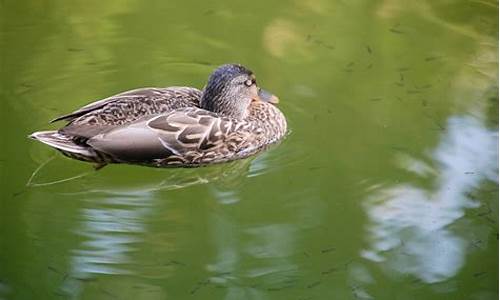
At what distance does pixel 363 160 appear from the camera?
2371 mm

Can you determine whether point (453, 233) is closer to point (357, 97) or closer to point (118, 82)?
point (357, 97)

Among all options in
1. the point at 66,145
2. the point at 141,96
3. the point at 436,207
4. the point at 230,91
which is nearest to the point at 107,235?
the point at 66,145

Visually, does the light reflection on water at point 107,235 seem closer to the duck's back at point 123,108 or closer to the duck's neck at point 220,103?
the duck's back at point 123,108

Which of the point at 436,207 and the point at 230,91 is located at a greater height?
the point at 230,91

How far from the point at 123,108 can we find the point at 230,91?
28 cm

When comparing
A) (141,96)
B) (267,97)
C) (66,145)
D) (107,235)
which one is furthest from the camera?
(267,97)

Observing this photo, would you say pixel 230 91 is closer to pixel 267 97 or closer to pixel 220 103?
pixel 220 103

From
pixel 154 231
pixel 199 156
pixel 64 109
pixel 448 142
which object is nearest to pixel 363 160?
pixel 448 142

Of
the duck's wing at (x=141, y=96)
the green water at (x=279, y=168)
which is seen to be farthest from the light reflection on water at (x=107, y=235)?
the duck's wing at (x=141, y=96)

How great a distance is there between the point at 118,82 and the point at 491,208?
1076 mm

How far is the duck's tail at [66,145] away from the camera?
223 centimetres

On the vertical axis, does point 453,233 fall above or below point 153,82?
below

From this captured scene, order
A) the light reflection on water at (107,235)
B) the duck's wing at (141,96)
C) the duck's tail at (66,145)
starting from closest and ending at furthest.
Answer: the light reflection on water at (107,235)
the duck's tail at (66,145)
the duck's wing at (141,96)

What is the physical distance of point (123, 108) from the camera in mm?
2318
